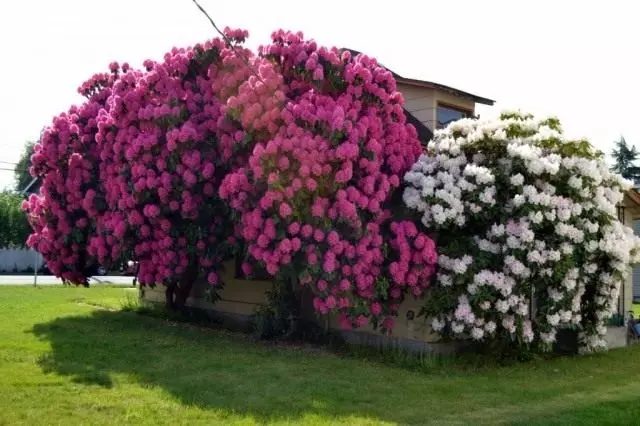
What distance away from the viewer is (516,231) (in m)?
9.56

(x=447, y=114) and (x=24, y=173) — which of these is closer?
(x=447, y=114)

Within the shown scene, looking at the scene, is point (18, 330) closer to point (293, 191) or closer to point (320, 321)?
point (320, 321)

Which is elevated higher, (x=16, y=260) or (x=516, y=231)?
(x=516, y=231)

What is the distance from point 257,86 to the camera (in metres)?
9.98

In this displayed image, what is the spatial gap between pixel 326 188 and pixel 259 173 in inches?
37.3

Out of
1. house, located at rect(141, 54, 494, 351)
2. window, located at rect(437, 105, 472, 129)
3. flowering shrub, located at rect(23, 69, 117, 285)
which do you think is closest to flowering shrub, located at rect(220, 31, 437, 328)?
house, located at rect(141, 54, 494, 351)

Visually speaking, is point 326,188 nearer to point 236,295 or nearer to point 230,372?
point 230,372

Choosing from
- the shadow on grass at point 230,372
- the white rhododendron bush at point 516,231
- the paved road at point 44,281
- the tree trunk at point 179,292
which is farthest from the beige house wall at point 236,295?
the paved road at point 44,281

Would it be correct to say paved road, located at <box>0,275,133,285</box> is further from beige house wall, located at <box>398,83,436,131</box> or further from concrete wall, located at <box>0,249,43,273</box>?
beige house wall, located at <box>398,83,436,131</box>

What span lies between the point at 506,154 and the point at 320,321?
4205mm

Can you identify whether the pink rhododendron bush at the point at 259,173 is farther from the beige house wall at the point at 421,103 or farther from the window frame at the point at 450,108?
the window frame at the point at 450,108

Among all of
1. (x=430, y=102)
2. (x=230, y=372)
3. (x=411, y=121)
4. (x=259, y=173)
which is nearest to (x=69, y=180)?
(x=259, y=173)

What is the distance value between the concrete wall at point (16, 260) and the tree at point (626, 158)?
36239 mm

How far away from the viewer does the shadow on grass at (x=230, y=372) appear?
6.95 meters
